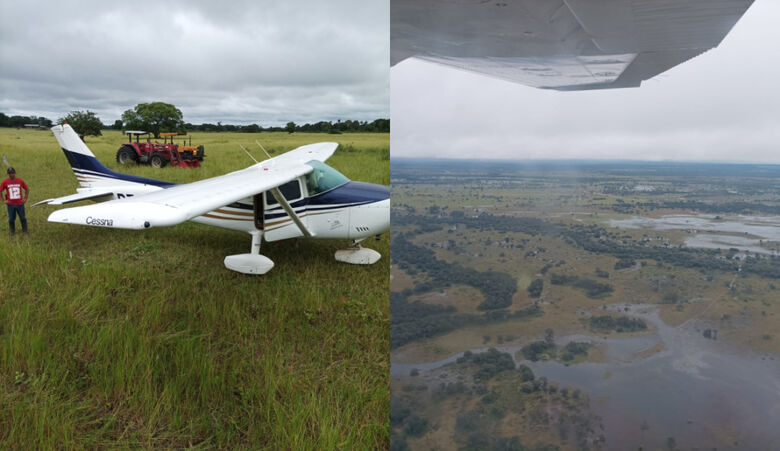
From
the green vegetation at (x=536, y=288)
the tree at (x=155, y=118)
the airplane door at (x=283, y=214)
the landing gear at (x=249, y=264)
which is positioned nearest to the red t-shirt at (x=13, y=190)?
the tree at (x=155, y=118)

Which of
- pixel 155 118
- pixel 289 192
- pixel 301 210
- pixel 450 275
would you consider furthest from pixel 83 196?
pixel 450 275

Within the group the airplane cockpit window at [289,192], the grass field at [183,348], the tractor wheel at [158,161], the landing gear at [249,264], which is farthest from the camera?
the tractor wheel at [158,161]

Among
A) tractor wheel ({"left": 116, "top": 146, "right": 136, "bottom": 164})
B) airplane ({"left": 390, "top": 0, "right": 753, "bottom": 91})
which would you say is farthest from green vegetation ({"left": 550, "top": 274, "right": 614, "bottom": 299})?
tractor wheel ({"left": 116, "top": 146, "right": 136, "bottom": 164})

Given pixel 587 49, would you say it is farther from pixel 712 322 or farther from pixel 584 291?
pixel 712 322

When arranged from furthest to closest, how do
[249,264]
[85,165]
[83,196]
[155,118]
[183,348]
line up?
1. [155,118]
2. [85,165]
3. [83,196]
4. [249,264]
5. [183,348]

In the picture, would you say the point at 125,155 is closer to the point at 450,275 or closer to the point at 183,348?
the point at 183,348

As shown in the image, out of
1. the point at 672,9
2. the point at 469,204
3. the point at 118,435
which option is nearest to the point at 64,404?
the point at 118,435

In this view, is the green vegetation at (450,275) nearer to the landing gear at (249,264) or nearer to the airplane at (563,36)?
the airplane at (563,36)
